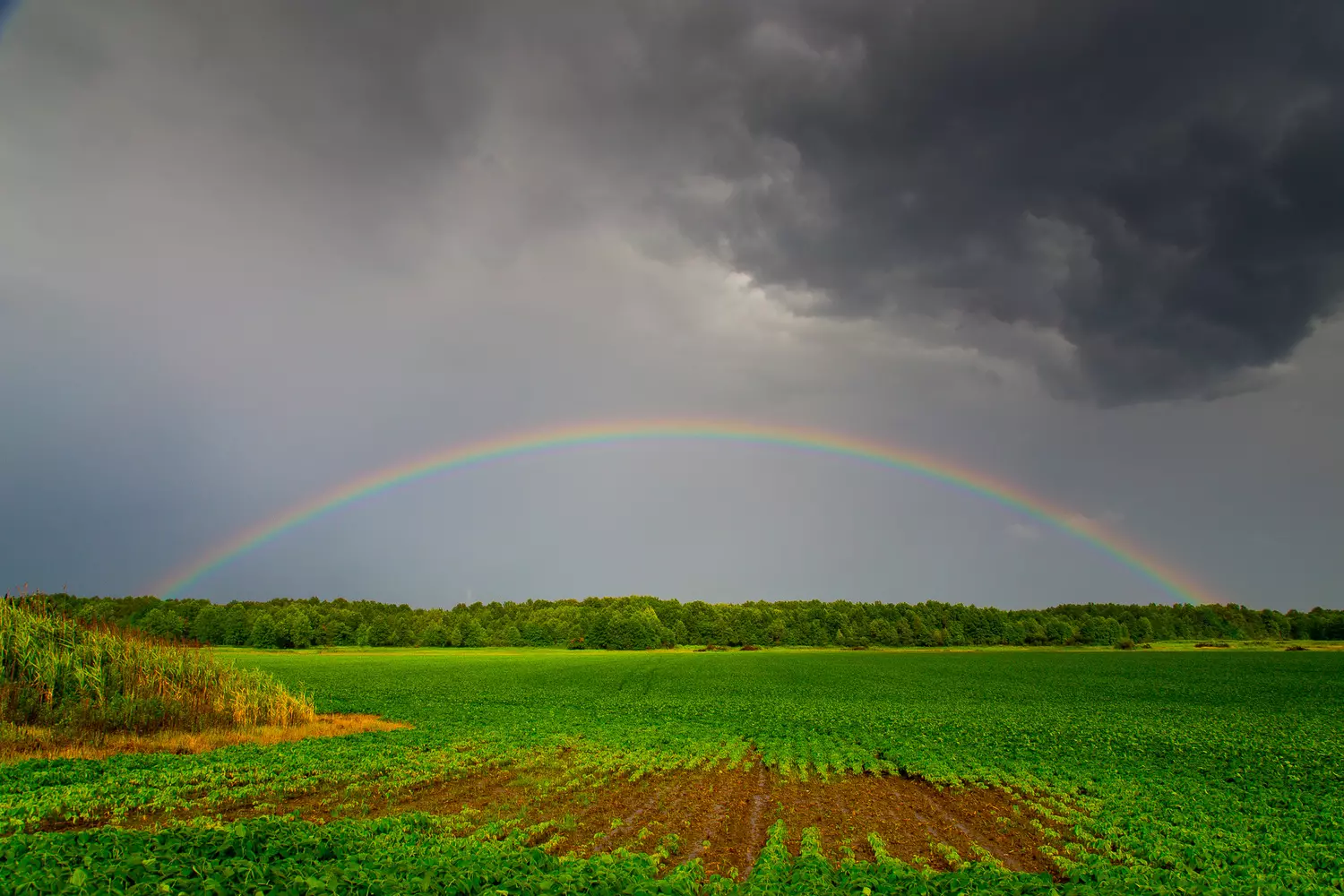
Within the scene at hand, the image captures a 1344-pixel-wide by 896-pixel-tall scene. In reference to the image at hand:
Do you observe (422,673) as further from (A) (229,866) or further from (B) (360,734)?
(A) (229,866)

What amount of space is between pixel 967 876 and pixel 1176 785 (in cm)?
1726

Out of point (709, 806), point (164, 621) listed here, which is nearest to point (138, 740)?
point (709, 806)

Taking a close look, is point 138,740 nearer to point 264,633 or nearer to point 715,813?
point 715,813

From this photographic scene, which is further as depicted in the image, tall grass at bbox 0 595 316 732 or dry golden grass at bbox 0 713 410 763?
tall grass at bbox 0 595 316 732

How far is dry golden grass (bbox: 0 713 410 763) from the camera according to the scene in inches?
899

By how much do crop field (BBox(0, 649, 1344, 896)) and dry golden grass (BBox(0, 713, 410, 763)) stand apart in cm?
190

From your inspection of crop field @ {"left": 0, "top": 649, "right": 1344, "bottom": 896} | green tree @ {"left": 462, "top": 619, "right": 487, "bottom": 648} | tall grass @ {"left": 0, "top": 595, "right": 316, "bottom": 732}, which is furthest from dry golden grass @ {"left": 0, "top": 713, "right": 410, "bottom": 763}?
green tree @ {"left": 462, "top": 619, "right": 487, "bottom": 648}

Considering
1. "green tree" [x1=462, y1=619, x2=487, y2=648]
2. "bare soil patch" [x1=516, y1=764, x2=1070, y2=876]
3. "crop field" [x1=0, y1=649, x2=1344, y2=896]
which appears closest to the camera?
"crop field" [x1=0, y1=649, x2=1344, y2=896]

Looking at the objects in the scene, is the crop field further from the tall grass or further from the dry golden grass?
→ the tall grass

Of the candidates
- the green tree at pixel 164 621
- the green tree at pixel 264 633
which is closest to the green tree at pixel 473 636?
the green tree at pixel 264 633

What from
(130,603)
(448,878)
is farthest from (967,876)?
(130,603)

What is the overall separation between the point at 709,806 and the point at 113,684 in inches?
1089

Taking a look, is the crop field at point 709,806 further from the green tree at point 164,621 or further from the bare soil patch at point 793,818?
the green tree at point 164,621

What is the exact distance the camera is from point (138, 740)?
85.0ft
